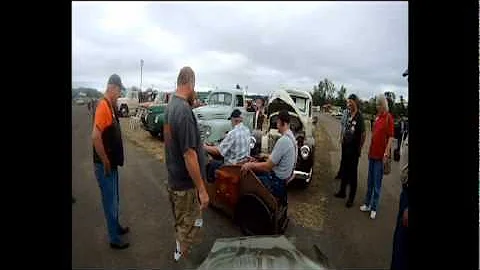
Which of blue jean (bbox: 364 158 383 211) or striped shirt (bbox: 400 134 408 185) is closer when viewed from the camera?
striped shirt (bbox: 400 134 408 185)

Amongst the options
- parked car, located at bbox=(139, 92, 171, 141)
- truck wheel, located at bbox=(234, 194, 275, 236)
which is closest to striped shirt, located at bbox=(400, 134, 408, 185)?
truck wheel, located at bbox=(234, 194, 275, 236)

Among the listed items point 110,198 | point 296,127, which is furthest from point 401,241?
point 110,198

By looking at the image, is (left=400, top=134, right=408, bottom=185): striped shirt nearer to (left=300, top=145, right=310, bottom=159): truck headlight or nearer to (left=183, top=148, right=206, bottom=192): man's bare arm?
(left=300, top=145, right=310, bottom=159): truck headlight

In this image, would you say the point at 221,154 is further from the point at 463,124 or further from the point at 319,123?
the point at 463,124

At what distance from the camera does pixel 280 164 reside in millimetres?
1617

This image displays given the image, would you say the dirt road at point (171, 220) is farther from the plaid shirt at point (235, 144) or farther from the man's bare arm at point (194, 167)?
the plaid shirt at point (235, 144)

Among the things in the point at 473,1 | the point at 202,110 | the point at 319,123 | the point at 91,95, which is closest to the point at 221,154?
the point at 202,110

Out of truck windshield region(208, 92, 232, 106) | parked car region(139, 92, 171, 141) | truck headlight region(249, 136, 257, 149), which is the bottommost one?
truck headlight region(249, 136, 257, 149)

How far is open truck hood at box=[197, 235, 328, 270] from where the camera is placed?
1594 millimetres

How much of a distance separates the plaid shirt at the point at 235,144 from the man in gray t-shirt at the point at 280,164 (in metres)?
0.06

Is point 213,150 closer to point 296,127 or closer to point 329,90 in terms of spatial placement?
point 296,127

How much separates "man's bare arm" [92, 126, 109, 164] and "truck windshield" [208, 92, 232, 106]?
49 cm
